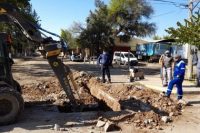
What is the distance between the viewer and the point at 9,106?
10945 millimetres

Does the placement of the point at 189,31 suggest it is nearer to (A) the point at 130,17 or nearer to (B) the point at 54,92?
(B) the point at 54,92

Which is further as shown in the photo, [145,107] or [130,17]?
[130,17]

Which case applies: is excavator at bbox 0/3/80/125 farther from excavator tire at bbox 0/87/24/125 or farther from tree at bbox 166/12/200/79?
tree at bbox 166/12/200/79

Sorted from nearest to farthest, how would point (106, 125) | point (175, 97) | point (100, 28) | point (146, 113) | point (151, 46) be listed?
1. point (106, 125)
2. point (146, 113)
3. point (175, 97)
4. point (151, 46)
5. point (100, 28)

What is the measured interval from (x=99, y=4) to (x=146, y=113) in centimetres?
6389

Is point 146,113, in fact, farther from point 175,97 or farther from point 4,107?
point 175,97

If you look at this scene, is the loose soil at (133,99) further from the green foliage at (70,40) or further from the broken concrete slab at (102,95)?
the green foliage at (70,40)

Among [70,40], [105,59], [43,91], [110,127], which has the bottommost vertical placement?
[110,127]

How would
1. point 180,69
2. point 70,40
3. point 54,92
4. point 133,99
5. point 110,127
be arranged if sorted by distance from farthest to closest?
point 70,40
point 54,92
point 180,69
point 133,99
point 110,127

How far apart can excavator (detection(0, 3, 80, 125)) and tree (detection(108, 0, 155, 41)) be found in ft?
197

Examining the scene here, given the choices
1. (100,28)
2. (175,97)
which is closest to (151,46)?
(100,28)

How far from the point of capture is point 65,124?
1075 centimetres

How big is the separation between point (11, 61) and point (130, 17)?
206 ft

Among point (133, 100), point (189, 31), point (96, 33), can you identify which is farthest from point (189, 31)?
point (96, 33)
